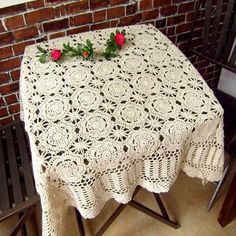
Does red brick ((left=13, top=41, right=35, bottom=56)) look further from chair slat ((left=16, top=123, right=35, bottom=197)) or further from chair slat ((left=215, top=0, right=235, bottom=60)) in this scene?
chair slat ((left=215, top=0, right=235, bottom=60))

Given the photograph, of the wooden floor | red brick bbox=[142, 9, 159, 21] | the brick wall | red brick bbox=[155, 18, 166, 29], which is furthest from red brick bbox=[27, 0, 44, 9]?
the wooden floor

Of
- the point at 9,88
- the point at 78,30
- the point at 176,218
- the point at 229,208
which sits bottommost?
the point at 176,218

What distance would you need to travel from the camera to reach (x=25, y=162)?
1176mm

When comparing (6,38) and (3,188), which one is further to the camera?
(6,38)

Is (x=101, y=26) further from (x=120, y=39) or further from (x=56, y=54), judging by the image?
(x=56, y=54)

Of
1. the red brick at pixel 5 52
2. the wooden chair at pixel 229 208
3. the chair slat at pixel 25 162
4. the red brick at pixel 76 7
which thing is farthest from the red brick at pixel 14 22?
the wooden chair at pixel 229 208

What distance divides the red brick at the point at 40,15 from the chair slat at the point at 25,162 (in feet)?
1.55

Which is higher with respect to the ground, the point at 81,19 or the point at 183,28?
the point at 81,19

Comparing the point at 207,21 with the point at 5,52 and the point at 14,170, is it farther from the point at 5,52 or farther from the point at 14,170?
the point at 14,170

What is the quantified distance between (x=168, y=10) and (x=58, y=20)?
599mm

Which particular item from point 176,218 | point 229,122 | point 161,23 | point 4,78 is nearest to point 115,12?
point 161,23

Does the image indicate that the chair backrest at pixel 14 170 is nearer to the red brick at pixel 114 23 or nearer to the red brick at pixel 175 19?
the red brick at pixel 114 23

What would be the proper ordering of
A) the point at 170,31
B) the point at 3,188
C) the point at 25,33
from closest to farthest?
the point at 3,188 → the point at 25,33 → the point at 170,31

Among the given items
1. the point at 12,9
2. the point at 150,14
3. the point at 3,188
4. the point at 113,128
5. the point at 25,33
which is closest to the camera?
the point at 113,128
